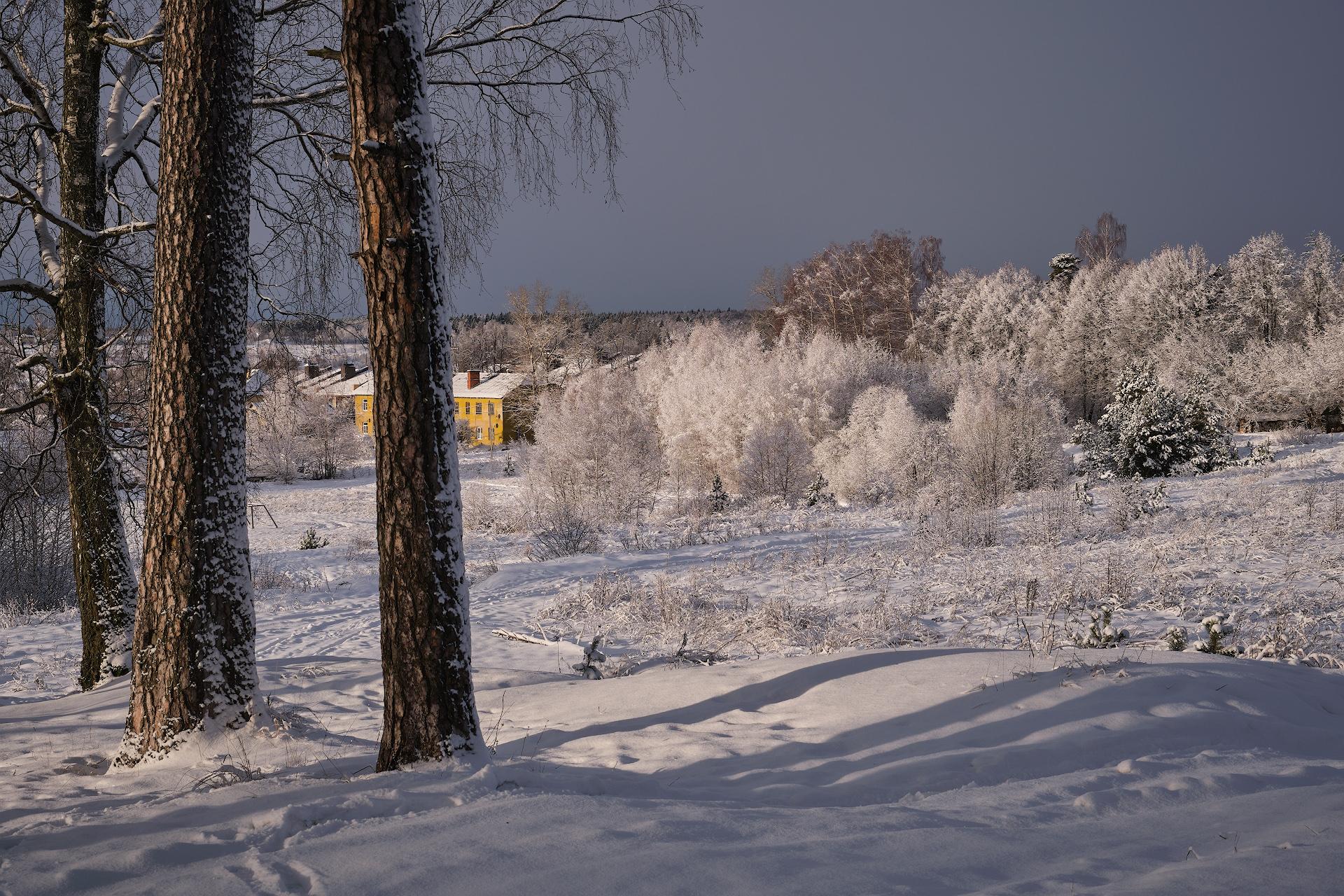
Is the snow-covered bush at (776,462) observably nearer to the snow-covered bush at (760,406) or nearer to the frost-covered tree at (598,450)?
Result: the snow-covered bush at (760,406)

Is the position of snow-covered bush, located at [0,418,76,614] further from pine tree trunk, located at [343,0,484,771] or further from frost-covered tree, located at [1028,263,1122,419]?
frost-covered tree, located at [1028,263,1122,419]

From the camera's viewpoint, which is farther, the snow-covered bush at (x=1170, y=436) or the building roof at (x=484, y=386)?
the building roof at (x=484, y=386)

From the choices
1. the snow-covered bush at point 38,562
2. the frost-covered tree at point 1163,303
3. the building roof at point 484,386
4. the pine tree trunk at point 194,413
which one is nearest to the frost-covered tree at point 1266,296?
the frost-covered tree at point 1163,303

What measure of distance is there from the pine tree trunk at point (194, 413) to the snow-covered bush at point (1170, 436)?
21.7 meters

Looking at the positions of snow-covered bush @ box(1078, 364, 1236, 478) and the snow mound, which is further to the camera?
snow-covered bush @ box(1078, 364, 1236, 478)

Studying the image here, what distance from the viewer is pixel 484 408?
174ft

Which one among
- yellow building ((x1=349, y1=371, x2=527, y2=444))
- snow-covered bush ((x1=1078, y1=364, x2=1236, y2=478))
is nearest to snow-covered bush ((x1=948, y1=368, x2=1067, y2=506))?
snow-covered bush ((x1=1078, y1=364, x2=1236, y2=478))

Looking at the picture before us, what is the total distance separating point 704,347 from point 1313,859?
29.2 meters

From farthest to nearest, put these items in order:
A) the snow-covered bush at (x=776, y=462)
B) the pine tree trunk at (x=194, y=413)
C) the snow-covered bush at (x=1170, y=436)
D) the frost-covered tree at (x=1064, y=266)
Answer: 1. the frost-covered tree at (x=1064, y=266)
2. the snow-covered bush at (x=776, y=462)
3. the snow-covered bush at (x=1170, y=436)
4. the pine tree trunk at (x=194, y=413)

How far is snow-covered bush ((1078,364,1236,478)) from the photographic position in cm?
1967

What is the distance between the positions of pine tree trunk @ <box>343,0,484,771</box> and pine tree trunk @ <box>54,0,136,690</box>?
3329 mm

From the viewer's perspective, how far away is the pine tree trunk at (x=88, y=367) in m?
5.01

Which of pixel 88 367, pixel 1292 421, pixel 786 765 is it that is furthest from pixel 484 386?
pixel 786 765

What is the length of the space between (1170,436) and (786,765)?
2125 cm
